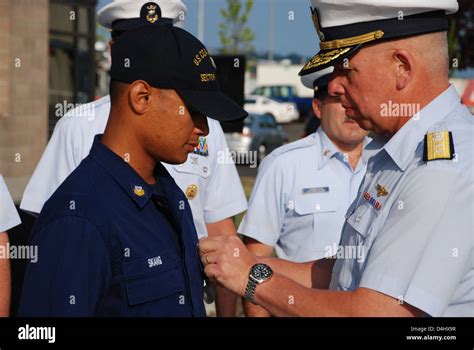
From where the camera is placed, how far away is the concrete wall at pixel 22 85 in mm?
16141

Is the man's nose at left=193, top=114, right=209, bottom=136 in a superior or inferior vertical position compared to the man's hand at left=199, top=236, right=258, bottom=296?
superior

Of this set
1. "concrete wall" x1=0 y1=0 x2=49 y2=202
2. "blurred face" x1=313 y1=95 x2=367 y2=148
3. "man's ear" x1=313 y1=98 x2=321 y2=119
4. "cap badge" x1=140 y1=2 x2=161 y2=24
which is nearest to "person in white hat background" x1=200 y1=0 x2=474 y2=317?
"cap badge" x1=140 y1=2 x2=161 y2=24

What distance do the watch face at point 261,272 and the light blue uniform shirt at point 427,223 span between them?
1.18 ft

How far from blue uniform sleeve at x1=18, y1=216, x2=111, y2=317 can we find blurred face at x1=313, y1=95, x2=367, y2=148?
2.81 m

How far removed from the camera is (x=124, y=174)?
3.10 meters

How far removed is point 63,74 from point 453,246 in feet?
56.2

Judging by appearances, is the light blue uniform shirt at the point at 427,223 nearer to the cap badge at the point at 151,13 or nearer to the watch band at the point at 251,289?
the watch band at the point at 251,289

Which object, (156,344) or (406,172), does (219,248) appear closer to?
(156,344)

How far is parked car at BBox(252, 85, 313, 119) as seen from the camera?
52969 millimetres

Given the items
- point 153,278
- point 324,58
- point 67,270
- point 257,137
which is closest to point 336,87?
point 324,58

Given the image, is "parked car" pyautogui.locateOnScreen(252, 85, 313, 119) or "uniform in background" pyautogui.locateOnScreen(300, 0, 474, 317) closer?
"uniform in background" pyautogui.locateOnScreen(300, 0, 474, 317)

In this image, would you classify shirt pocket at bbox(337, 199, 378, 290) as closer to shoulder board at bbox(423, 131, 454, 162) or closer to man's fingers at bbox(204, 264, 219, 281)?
shoulder board at bbox(423, 131, 454, 162)

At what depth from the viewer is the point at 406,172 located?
9.97 ft

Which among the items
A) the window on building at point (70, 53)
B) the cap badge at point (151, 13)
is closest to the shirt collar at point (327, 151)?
the cap badge at point (151, 13)
